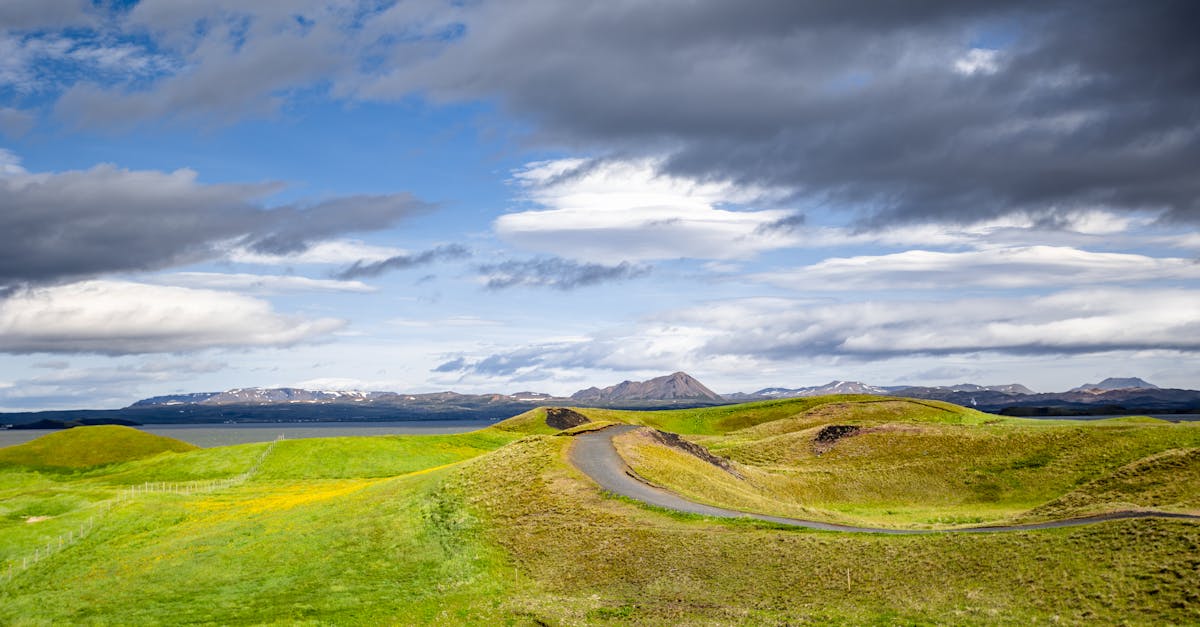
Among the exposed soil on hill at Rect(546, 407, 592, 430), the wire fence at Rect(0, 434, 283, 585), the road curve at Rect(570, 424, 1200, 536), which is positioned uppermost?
the exposed soil on hill at Rect(546, 407, 592, 430)

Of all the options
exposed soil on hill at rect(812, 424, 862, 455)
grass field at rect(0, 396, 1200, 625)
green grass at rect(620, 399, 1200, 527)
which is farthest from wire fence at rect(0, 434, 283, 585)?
exposed soil on hill at rect(812, 424, 862, 455)

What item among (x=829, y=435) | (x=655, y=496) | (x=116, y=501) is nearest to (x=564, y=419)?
(x=829, y=435)

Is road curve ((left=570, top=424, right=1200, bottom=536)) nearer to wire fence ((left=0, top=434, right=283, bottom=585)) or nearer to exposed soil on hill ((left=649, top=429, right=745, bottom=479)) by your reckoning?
exposed soil on hill ((left=649, top=429, right=745, bottom=479))

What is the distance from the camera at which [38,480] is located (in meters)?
105

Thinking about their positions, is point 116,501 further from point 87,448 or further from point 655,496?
point 87,448

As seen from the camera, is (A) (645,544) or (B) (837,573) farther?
(A) (645,544)

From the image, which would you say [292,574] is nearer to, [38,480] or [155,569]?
[155,569]

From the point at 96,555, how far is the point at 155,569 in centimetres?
945

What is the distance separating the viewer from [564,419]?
14175 cm

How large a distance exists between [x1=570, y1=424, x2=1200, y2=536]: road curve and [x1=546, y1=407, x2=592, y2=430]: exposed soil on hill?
56.8 m

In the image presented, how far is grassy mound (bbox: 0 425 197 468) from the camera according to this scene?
114 meters

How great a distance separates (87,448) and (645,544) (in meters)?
110

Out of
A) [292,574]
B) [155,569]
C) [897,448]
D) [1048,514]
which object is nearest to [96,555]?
[155,569]

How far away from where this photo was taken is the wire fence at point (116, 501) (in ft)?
195
